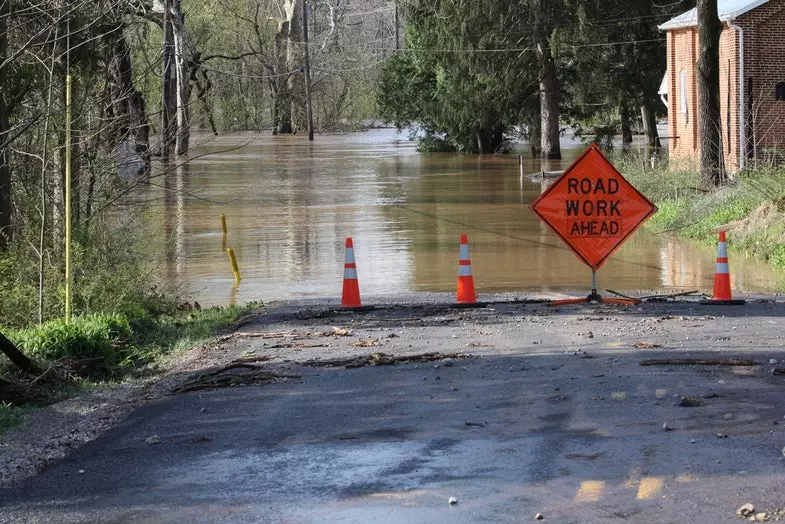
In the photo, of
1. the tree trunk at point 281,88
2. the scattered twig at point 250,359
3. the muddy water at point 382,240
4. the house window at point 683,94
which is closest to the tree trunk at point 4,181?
the muddy water at point 382,240

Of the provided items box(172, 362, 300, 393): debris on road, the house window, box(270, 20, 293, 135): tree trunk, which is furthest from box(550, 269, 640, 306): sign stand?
box(270, 20, 293, 135): tree trunk

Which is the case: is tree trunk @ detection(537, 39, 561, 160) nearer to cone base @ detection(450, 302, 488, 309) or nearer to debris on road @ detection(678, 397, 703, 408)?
cone base @ detection(450, 302, 488, 309)

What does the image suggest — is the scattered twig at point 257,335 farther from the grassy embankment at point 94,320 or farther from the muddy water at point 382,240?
the muddy water at point 382,240

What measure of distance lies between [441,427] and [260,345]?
4341 millimetres

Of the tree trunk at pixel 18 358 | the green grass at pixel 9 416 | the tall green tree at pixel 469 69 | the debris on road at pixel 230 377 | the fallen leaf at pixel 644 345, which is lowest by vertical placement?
the green grass at pixel 9 416

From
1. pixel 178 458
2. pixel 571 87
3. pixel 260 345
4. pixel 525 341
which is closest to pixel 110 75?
pixel 260 345

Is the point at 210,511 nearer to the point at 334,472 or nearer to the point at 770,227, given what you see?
the point at 334,472

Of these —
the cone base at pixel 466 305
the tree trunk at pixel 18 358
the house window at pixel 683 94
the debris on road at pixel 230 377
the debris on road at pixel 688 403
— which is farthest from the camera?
the house window at pixel 683 94

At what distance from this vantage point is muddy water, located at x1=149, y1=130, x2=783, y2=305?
19375 mm

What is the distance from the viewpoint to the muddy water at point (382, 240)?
19375mm

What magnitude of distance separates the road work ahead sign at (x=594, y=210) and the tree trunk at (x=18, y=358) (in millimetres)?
6355

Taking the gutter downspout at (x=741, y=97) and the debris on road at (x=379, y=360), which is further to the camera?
the gutter downspout at (x=741, y=97)

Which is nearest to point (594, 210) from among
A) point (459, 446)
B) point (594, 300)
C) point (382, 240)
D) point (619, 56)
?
point (594, 300)

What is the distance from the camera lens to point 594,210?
45.9 ft
